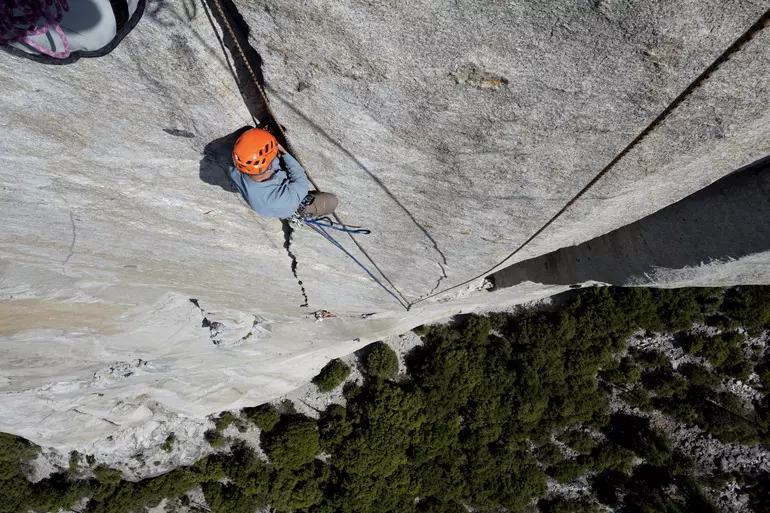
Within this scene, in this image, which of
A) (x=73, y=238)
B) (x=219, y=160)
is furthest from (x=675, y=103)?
(x=73, y=238)

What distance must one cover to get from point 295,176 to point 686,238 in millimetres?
5338

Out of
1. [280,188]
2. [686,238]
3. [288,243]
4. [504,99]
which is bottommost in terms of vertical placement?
[686,238]

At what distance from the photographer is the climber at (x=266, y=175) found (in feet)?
12.2

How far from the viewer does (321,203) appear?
4746 millimetres

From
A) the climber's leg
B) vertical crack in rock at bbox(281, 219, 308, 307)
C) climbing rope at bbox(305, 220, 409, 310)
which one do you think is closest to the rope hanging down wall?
the climber's leg

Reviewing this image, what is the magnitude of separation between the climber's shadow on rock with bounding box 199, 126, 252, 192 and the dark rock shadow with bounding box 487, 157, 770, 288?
219 inches

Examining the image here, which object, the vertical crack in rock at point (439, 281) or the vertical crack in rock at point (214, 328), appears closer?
the vertical crack in rock at point (439, 281)

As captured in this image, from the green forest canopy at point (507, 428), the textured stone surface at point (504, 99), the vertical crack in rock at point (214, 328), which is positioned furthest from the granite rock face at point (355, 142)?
the green forest canopy at point (507, 428)

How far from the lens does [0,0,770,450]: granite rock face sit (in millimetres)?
2990

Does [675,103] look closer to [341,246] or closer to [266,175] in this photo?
[266,175]

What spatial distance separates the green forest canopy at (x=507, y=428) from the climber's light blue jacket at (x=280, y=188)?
8203 millimetres

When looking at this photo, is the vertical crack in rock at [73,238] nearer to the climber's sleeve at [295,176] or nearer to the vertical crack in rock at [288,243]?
the vertical crack in rock at [288,243]

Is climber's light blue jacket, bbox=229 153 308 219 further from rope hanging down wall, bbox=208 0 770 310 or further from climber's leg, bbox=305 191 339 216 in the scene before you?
climber's leg, bbox=305 191 339 216

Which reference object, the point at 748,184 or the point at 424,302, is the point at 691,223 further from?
the point at 424,302
